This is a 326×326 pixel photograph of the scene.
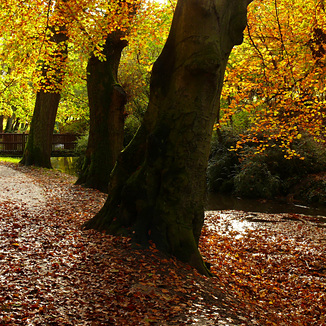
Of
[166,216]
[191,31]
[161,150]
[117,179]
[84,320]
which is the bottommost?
[84,320]

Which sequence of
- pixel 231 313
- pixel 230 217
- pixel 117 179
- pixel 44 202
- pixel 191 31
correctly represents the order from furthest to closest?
1. pixel 230 217
2. pixel 44 202
3. pixel 117 179
4. pixel 191 31
5. pixel 231 313

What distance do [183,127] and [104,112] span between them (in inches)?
298

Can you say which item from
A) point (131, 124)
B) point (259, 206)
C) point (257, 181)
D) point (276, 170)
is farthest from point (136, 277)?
point (131, 124)

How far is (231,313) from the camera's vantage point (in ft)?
15.5

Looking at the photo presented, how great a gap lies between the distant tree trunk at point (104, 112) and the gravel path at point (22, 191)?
2109 millimetres

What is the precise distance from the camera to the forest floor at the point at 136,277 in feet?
13.8

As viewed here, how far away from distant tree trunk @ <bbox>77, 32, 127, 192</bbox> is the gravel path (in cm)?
211

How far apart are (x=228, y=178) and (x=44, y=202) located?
12351 millimetres

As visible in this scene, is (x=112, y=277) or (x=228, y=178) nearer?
(x=112, y=277)

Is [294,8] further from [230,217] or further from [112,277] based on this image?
[112,277]

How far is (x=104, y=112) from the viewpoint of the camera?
13328 mm

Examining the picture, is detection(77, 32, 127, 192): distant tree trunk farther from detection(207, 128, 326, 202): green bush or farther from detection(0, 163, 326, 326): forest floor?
detection(207, 128, 326, 202): green bush

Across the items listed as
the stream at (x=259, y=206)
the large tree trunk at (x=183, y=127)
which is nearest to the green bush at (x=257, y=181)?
the stream at (x=259, y=206)

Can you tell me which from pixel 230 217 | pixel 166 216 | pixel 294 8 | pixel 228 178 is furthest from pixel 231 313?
pixel 228 178
